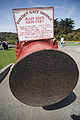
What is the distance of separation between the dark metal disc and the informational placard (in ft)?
2.46

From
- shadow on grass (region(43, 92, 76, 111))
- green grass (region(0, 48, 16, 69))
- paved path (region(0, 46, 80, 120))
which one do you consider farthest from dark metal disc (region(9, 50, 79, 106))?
green grass (region(0, 48, 16, 69))

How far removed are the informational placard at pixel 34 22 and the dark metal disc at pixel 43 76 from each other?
2.46 ft

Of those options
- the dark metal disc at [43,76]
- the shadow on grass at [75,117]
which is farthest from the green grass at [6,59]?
the shadow on grass at [75,117]

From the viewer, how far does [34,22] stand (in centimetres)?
171

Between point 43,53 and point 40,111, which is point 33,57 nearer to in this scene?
point 43,53

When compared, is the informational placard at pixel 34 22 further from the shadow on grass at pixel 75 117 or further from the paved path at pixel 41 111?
the shadow on grass at pixel 75 117

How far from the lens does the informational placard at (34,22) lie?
1.67 m

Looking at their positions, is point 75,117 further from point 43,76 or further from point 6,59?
point 6,59

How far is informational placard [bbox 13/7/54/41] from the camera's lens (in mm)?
1675

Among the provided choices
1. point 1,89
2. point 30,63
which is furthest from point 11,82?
point 1,89

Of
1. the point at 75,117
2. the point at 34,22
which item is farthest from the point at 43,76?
the point at 75,117

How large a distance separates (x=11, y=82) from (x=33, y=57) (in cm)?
54

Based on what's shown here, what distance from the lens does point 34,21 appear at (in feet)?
5.61

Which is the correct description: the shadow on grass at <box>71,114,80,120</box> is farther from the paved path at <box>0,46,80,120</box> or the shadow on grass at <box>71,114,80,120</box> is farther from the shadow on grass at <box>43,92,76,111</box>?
the shadow on grass at <box>43,92,76,111</box>
